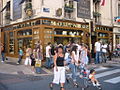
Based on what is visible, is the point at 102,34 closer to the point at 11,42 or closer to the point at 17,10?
the point at 17,10

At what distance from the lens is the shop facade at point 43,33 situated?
14.3 m

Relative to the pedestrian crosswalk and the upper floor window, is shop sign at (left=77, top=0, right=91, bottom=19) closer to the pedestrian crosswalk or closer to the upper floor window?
the upper floor window

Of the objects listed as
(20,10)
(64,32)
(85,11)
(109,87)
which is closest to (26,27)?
(20,10)

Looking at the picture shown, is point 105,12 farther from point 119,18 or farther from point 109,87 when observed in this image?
point 109,87

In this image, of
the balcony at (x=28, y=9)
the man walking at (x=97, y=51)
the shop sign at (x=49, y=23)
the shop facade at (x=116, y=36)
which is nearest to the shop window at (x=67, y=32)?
the shop sign at (x=49, y=23)

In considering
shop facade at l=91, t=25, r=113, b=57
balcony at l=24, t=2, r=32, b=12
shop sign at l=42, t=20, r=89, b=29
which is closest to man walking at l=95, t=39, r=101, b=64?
shop sign at l=42, t=20, r=89, b=29

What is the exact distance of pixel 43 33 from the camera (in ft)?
46.1

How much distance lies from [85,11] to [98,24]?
2.28 meters

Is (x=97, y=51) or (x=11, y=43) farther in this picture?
(x=11, y=43)

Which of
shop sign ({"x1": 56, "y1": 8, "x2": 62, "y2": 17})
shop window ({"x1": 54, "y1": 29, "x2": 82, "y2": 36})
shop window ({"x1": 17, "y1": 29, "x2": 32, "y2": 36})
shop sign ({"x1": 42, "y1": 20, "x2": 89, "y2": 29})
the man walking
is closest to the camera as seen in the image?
the man walking

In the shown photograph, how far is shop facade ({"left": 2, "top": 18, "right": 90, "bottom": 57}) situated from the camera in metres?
14.3

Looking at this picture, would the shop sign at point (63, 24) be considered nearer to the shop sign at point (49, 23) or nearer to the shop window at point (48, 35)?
the shop sign at point (49, 23)

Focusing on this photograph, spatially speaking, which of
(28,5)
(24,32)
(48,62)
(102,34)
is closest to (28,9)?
(28,5)

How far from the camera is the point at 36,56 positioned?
9.83 meters
